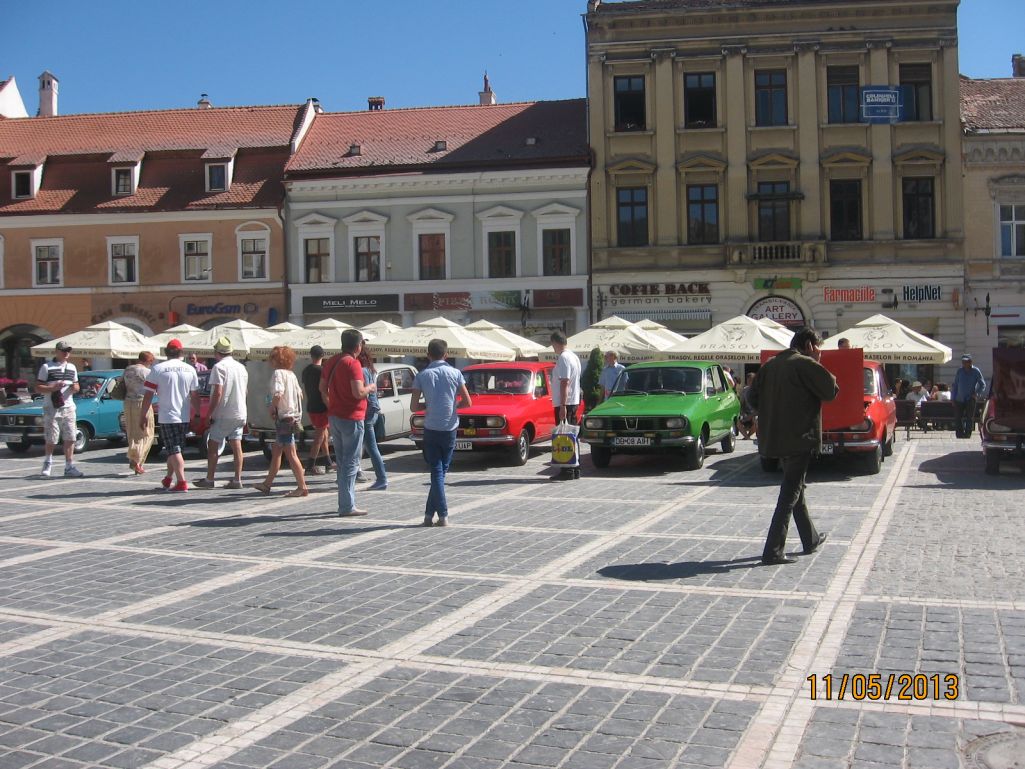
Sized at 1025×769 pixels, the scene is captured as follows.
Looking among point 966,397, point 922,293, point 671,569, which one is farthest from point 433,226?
point 671,569

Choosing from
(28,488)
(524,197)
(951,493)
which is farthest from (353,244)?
(951,493)

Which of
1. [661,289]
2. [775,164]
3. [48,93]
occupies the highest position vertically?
[48,93]

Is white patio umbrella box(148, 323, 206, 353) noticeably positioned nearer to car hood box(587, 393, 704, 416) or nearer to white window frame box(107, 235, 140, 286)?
white window frame box(107, 235, 140, 286)

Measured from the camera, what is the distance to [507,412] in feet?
56.4

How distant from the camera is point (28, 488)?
576 inches

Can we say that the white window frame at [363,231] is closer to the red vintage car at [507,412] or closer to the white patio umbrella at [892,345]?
the red vintage car at [507,412]

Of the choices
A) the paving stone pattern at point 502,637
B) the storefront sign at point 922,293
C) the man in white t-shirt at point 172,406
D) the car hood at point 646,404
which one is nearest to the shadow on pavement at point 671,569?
the paving stone pattern at point 502,637

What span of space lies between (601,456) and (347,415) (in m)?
6.07

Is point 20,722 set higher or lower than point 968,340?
lower

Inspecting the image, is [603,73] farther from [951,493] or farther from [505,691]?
[505,691]

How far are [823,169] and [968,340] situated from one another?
23.6 ft

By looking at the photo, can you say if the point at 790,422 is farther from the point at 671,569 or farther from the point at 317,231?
the point at 317,231

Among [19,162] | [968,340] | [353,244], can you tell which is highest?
[19,162]

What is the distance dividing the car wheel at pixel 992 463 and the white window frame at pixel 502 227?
73.4 ft
